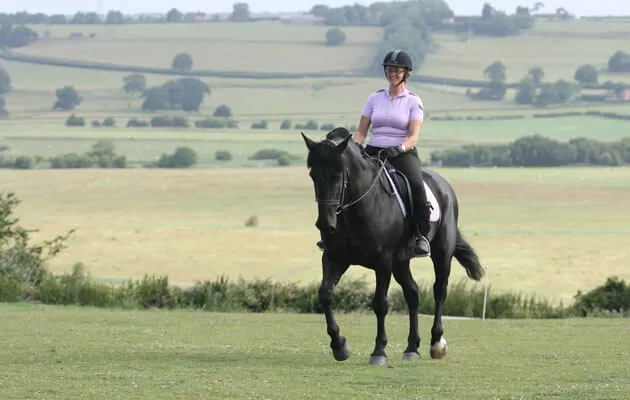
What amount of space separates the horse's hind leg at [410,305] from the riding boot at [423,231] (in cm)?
42

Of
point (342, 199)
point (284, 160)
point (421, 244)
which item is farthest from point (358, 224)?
point (284, 160)

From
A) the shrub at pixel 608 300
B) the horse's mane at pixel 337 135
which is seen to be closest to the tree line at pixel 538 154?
the shrub at pixel 608 300

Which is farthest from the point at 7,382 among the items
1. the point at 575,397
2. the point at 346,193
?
A: the point at 575,397

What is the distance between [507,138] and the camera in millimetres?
170875

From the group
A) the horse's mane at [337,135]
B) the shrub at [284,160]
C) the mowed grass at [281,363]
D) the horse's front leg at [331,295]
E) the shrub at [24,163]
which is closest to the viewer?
the mowed grass at [281,363]

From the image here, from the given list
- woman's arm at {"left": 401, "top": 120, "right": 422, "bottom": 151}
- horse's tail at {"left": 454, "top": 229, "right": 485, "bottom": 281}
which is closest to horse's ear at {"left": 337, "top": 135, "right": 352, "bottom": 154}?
woman's arm at {"left": 401, "top": 120, "right": 422, "bottom": 151}

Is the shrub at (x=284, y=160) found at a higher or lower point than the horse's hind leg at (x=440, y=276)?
higher

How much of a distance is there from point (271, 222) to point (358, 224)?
7596 cm

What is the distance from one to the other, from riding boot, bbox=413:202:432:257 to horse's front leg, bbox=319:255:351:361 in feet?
3.31

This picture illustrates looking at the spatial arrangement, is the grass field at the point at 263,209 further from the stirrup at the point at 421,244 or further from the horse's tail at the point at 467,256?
the stirrup at the point at 421,244

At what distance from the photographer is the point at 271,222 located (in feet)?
294

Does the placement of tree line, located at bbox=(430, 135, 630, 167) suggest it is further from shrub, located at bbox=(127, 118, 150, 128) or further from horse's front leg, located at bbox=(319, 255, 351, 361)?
horse's front leg, located at bbox=(319, 255, 351, 361)

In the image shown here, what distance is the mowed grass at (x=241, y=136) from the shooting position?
153500 millimetres

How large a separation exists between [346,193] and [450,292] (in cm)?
1541
